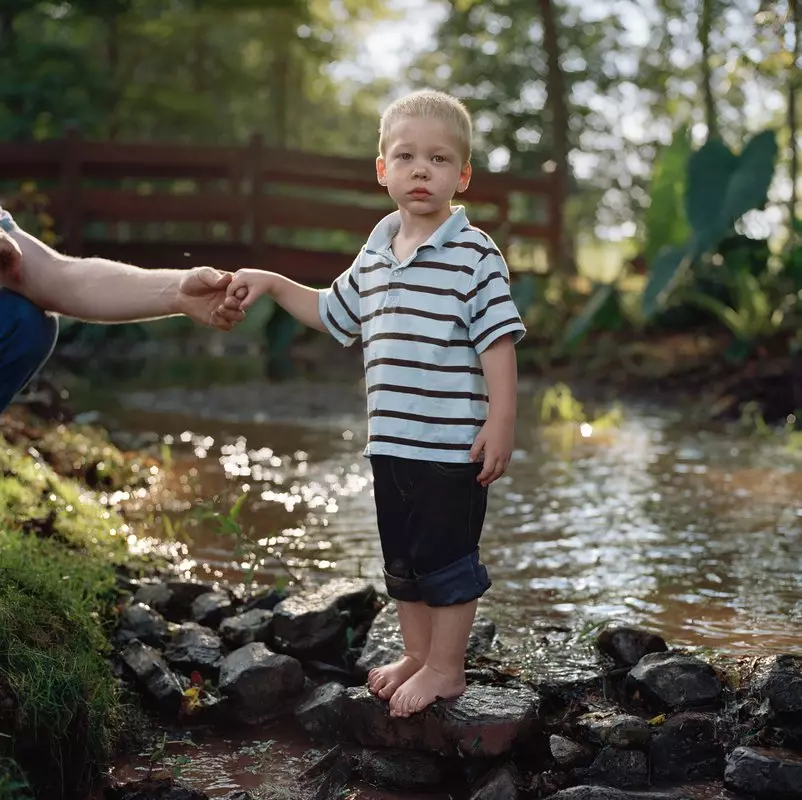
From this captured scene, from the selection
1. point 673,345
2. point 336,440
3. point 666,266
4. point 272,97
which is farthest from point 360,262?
point 272,97

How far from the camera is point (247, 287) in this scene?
2.58 meters

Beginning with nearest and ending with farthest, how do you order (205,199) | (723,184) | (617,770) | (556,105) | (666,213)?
1. (617,770)
2. (723,184)
3. (666,213)
4. (205,199)
5. (556,105)

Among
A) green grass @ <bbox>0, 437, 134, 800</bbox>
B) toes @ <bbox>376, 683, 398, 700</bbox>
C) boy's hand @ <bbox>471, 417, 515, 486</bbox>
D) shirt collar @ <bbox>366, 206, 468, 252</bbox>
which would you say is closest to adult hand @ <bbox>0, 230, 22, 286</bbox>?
green grass @ <bbox>0, 437, 134, 800</bbox>

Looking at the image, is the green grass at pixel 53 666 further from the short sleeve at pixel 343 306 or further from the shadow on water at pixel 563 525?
the short sleeve at pixel 343 306

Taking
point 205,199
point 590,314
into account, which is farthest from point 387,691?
point 205,199

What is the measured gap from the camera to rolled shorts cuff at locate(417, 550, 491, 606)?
2.28 meters

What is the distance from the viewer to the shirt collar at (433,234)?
229cm

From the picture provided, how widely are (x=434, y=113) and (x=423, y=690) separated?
1169 millimetres

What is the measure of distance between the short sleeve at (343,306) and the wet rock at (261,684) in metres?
0.73

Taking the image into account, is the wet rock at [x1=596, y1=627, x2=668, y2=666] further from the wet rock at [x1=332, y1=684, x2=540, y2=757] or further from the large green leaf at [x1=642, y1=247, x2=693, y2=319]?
the large green leaf at [x1=642, y1=247, x2=693, y2=319]

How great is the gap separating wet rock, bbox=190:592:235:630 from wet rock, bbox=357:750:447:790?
0.78 metres

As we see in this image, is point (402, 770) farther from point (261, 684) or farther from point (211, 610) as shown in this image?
point (211, 610)

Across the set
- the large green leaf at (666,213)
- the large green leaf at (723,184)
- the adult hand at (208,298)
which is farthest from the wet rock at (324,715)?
the large green leaf at (666,213)

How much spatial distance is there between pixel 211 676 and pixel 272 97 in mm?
22840
